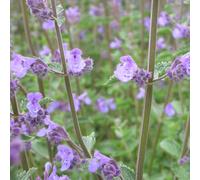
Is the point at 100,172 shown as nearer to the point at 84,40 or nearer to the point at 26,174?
the point at 26,174

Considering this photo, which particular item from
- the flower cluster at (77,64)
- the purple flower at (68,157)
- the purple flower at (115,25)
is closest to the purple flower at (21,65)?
the flower cluster at (77,64)

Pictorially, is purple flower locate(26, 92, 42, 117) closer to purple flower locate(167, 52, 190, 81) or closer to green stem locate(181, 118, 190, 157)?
purple flower locate(167, 52, 190, 81)

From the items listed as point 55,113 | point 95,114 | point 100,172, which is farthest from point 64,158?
point 95,114

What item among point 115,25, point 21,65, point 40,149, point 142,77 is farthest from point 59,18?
point 115,25

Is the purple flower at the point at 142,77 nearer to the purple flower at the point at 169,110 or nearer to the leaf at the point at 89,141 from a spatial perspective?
the leaf at the point at 89,141

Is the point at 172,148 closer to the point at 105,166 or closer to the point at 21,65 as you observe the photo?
the point at 105,166

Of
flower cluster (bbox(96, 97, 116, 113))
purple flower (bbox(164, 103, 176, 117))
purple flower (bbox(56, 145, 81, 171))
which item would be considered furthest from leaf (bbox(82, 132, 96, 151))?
flower cluster (bbox(96, 97, 116, 113))
